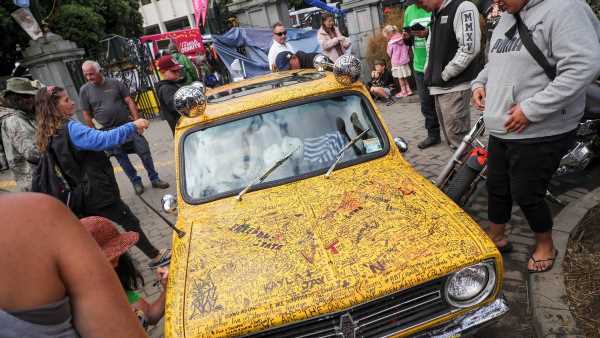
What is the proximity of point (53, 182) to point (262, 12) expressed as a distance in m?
10.4

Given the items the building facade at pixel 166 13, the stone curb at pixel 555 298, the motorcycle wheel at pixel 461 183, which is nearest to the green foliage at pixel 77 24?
the motorcycle wheel at pixel 461 183

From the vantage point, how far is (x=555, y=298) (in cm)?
255

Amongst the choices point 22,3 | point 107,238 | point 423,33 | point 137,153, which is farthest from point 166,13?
point 107,238

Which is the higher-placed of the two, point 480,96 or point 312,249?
point 480,96

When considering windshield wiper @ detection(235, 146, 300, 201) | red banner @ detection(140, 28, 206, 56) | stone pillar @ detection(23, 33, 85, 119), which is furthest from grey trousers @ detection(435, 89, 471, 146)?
stone pillar @ detection(23, 33, 85, 119)

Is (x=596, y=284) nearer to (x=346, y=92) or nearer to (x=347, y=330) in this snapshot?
(x=347, y=330)

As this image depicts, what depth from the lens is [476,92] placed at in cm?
297

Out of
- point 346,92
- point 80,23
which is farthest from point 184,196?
point 80,23

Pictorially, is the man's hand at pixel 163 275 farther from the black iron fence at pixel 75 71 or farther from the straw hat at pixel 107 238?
the black iron fence at pixel 75 71

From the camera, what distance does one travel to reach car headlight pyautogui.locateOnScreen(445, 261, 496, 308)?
1908 millimetres

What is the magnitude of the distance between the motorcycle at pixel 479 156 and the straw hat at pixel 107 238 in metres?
2.78

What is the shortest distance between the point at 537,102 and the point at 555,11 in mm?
526

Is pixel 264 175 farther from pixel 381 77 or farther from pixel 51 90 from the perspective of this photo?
pixel 381 77
